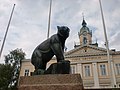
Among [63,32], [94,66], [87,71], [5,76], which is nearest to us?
[63,32]

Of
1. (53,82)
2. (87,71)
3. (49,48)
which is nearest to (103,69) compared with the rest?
(87,71)

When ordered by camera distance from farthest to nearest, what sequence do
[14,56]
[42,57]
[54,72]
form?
[14,56] → [42,57] → [54,72]

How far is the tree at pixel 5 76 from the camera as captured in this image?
981 inches

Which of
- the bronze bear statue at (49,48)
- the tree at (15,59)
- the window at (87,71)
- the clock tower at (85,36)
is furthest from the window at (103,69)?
the bronze bear statue at (49,48)

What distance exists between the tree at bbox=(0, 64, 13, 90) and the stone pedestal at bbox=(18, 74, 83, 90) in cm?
2172

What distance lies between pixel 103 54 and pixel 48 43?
2643cm

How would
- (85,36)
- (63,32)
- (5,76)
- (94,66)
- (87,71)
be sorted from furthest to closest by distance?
(85,36)
(87,71)
(94,66)
(5,76)
(63,32)

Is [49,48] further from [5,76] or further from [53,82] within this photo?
[5,76]

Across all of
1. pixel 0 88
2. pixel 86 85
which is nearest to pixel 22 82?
pixel 0 88

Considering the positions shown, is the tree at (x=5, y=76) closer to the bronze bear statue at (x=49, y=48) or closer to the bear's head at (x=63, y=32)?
the bronze bear statue at (x=49, y=48)

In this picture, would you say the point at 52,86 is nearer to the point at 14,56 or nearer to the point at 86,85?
the point at 86,85

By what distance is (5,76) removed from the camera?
26531 millimetres

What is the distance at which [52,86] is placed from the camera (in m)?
4.21

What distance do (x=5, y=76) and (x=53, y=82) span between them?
24.4 m
